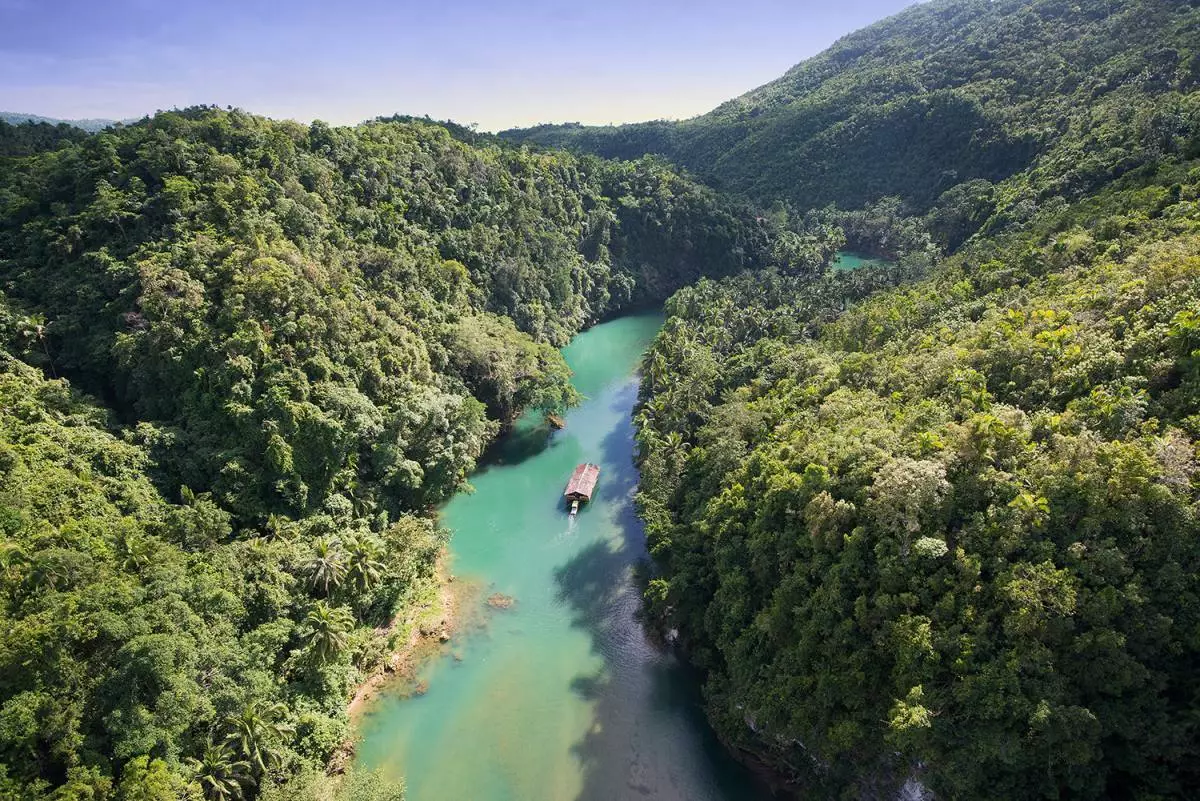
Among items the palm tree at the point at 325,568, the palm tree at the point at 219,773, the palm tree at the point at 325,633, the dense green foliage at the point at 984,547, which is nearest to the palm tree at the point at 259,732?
the palm tree at the point at 219,773

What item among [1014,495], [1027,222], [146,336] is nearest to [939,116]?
[1027,222]

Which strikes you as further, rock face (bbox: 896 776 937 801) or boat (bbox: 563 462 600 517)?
boat (bbox: 563 462 600 517)

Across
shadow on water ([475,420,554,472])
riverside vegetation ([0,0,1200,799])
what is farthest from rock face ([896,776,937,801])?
shadow on water ([475,420,554,472])

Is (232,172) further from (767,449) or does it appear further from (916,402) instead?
(916,402)

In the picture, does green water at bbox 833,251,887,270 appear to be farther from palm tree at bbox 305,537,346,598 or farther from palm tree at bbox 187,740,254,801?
palm tree at bbox 187,740,254,801

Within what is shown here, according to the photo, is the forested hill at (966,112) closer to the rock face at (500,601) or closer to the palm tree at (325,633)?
the rock face at (500,601)

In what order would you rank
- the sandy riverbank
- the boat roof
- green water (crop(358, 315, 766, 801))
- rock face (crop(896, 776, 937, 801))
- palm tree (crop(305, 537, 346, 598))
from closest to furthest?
rock face (crop(896, 776, 937, 801))
green water (crop(358, 315, 766, 801))
palm tree (crop(305, 537, 346, 598))
the sandy riverbank
the boat roof

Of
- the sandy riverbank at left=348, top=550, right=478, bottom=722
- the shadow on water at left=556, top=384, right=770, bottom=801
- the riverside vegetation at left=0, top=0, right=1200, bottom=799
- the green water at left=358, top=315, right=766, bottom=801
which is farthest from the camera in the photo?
the sandy riverbank at left=348, top=550, right=478, bottom=722
